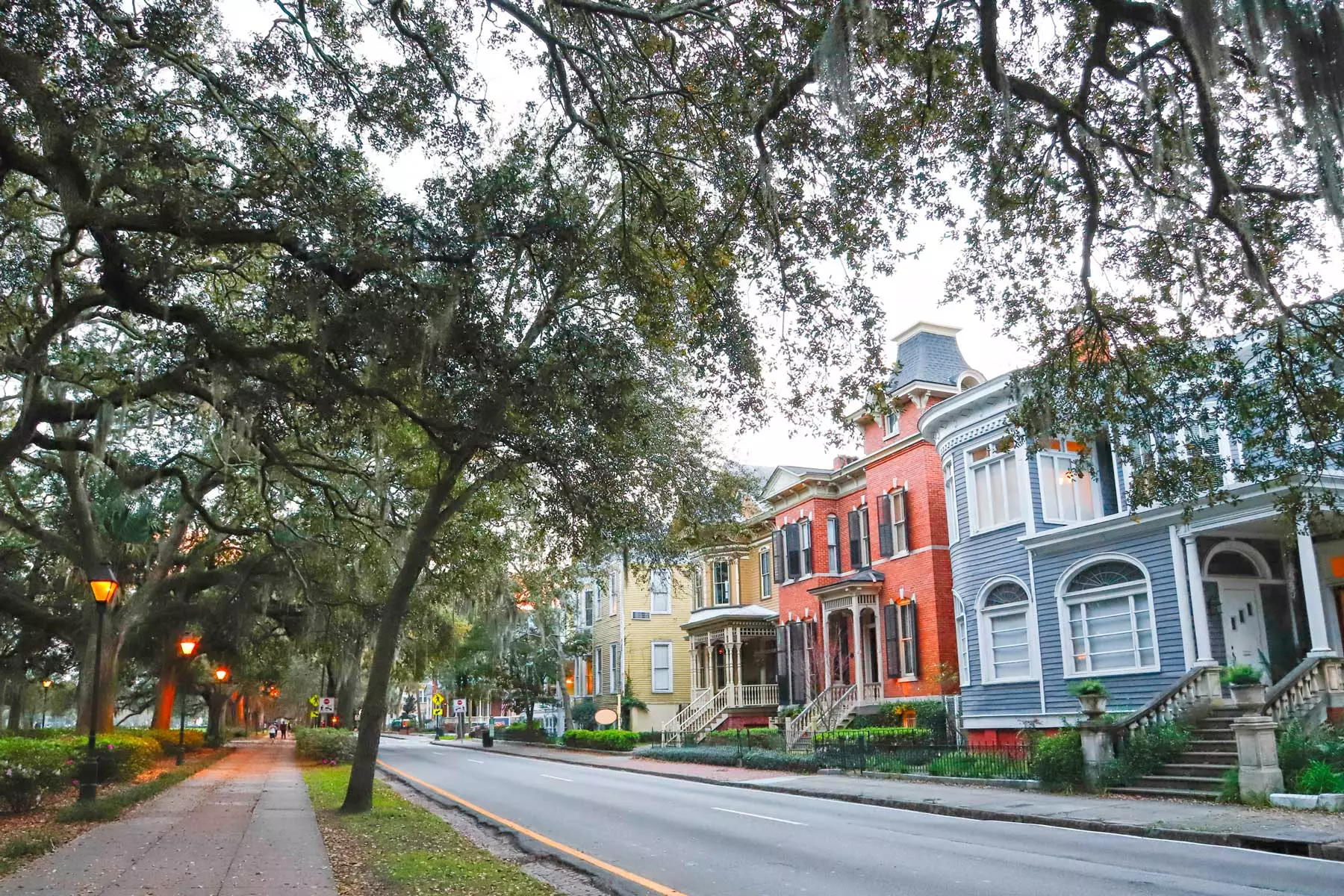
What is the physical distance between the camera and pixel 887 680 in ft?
96.3

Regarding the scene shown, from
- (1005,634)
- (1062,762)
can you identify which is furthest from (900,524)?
(1062,762)

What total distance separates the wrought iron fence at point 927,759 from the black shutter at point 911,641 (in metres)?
4.14

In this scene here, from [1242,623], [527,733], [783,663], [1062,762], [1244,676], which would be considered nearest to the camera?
[1244,676]

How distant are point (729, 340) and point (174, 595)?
2531 centimetres

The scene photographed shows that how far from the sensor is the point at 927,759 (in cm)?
2186

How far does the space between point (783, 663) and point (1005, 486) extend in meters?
13.5

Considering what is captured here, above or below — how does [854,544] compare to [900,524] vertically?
below

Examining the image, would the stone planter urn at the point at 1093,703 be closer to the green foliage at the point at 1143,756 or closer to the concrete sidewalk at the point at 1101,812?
the green foliage at the point at 1143,756

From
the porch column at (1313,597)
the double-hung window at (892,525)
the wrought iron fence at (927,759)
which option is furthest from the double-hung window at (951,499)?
the porch column at (1313,597)

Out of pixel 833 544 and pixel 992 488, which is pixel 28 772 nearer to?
pixel 992 488

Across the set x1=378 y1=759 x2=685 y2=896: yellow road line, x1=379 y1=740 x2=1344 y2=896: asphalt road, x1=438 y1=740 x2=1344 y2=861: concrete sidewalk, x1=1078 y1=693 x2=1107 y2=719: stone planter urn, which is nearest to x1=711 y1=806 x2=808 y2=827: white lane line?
x1=379 y1=740 x2=1344 y2=896: asphalt road

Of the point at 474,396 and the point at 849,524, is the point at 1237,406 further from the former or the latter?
the point at 849,524

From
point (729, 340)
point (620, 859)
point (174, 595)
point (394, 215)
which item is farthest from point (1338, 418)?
point (174, 595)

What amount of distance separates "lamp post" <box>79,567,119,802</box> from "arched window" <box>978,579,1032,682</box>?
18.6 m
